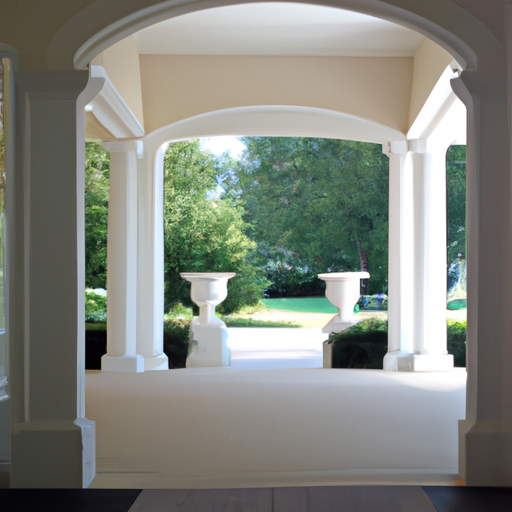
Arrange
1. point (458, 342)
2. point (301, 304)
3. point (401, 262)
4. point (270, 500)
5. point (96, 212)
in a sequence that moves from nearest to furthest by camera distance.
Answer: point (270, 500), point (401, 262), point (458, 342), point (96, 212), point (301, 304)

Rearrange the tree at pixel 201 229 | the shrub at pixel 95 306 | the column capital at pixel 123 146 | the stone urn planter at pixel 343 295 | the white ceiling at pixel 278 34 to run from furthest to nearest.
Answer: the tree at pixel 201 229 < the shrub at pixel 95 306 < the stone urn planter at pixel 343 295 < the column capital at pixel 123 146 < the white ceiling at pixel 278 34

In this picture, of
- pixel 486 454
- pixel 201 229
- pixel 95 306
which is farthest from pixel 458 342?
pixel 486 454

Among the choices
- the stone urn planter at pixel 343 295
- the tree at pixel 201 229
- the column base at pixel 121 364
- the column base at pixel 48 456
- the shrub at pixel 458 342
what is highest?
the tree at pixel 201 229

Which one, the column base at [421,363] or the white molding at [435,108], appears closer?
the white molding at [435,108]

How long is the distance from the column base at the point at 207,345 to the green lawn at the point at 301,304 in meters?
7.27

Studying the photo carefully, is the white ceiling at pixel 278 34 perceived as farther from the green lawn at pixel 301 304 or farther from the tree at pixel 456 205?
the green lawn at pixel 301 304

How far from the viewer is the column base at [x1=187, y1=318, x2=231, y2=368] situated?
33.7 ft

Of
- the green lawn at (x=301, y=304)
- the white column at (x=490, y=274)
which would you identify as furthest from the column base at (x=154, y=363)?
the green lawn at (x=301, y=304)

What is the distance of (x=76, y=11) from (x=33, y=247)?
1465mm

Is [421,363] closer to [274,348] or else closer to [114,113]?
[114,113]

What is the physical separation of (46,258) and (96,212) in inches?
490

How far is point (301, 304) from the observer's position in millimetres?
17734

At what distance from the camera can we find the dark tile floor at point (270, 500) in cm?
341

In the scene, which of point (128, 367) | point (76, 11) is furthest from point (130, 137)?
point (76, 11)
